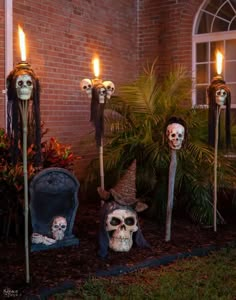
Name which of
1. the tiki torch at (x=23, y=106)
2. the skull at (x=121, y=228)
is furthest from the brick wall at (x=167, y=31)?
the tiki torch at (x=23, y=106)

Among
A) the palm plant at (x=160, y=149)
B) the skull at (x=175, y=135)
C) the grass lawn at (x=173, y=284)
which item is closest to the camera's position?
the grass lawn at (x=173, y=284)

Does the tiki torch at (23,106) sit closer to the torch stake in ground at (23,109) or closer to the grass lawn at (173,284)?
the torch stake in ground at (23,109)

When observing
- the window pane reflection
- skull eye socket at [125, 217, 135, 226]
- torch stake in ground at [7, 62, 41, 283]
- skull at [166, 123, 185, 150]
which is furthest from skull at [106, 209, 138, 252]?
the window pane reflection

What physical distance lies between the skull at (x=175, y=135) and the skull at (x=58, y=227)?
1426mm

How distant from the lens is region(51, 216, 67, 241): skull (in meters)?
5.12

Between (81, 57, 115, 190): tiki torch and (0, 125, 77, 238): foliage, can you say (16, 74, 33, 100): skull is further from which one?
(81, 57, 115, 190): tiki torch

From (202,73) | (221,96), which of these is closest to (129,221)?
(221,96)

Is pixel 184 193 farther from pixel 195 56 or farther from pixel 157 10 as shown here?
pixel 157 10

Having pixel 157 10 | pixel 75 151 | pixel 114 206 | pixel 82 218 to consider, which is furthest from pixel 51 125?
pixel 157 10

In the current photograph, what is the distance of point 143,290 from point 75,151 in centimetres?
403

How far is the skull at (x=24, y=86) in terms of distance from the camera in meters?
4.21

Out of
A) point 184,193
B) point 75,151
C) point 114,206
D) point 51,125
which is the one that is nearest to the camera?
point 114,206

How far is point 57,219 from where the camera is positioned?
5125mm

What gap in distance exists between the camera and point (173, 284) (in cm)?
444
